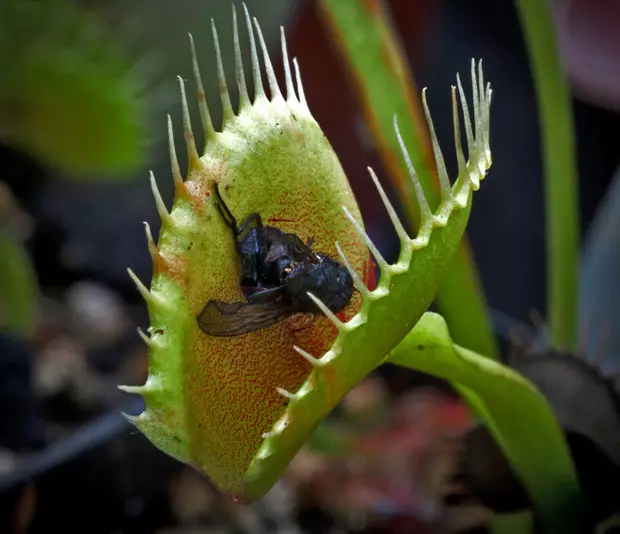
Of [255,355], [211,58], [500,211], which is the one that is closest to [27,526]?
[255,355]

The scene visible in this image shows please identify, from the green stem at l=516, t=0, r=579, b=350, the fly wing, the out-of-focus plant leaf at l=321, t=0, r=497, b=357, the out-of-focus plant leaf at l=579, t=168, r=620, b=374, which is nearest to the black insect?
the fly wing

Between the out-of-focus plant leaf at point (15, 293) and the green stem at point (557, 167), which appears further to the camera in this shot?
the out-of-focus plant leaf at point (15, 293)

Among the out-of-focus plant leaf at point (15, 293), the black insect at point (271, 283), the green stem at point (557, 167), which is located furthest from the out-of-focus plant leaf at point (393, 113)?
the out-of-focus plant leaf at point (15, 293)

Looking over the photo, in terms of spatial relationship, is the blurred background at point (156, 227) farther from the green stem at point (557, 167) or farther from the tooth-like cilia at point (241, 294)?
the tooth-like cilia at point (241, 294)

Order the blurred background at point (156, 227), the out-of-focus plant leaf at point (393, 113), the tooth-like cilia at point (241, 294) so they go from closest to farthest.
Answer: the tooth-like cilia at point (241, 294) → the out-of-focus plant leaf at point (393, 113) → the blurred background at point (156, 227)

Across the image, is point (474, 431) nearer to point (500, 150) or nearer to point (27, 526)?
point (27, 526)

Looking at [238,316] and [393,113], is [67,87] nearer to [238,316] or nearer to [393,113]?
[393,113]

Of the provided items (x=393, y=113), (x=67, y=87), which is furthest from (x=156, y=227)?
(x=393, y=113)
